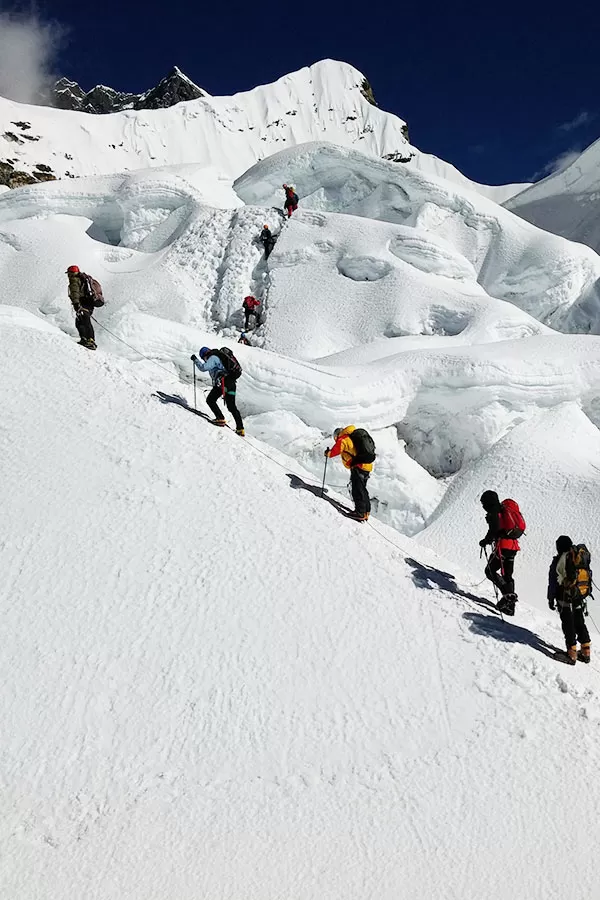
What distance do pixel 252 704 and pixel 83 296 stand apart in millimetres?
7225

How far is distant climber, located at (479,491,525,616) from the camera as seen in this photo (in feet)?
22.4

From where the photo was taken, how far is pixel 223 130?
8738cm

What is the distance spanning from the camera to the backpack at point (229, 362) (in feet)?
28.5

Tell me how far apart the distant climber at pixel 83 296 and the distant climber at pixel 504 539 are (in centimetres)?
685

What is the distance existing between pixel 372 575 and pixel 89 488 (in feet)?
11.5

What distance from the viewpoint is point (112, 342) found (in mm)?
11781

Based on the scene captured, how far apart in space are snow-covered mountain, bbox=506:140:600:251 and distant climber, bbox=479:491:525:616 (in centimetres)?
3638

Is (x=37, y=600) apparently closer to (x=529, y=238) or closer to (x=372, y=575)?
(x=372, y=575)

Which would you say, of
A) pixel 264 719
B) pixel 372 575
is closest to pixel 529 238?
pixel 372 575

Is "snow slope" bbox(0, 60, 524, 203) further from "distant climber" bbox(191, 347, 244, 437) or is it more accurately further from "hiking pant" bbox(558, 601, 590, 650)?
"hiking pant" bbox(558, 601, 590, 650)

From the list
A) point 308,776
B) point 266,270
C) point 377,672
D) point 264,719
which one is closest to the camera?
point 308,776

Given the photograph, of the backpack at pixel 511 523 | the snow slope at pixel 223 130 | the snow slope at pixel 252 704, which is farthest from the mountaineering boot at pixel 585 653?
the snow slope at pixel 223 130

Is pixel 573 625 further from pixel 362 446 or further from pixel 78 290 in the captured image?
pixel 78 290

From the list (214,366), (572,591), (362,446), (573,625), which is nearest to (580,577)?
(572,591)
